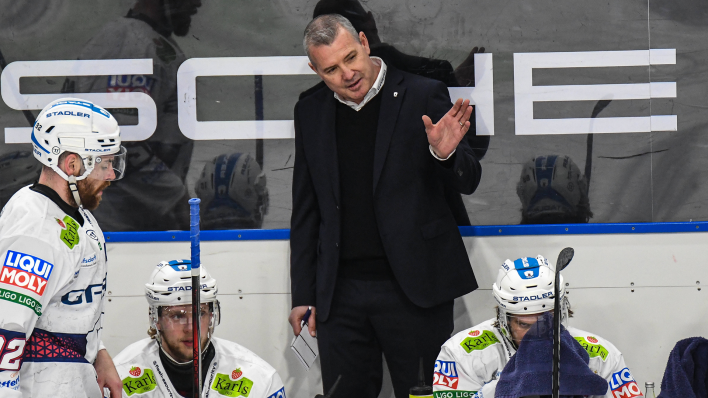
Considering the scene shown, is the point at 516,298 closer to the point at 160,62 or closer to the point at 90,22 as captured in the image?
the point at 160,62

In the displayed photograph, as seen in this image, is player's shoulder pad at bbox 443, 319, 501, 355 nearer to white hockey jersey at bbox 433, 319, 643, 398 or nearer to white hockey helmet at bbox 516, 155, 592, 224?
white hockey jersey at bbox 433, 319, 643, 398

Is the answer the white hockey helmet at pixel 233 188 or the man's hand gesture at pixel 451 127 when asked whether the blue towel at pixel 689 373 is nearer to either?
the man's hand gesture at pixel 451 127

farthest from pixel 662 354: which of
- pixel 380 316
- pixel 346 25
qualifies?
pixel 346 25

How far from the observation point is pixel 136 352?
131 inches

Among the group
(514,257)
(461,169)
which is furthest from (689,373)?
(514,257)

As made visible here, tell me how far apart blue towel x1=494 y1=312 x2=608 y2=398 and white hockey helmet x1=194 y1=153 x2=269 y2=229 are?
1.74 meters

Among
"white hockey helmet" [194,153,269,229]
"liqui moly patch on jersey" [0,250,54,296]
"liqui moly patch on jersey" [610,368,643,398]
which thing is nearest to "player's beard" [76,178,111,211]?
"liqui moly patch on jersey" [0,250,54,296]

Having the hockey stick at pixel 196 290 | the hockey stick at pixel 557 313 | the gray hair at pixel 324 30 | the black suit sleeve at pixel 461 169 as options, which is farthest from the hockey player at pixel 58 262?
the hockey stick at pixel 557 313

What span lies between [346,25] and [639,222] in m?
1.57

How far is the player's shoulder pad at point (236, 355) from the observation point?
3309 mm

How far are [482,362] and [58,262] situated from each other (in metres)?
1.60

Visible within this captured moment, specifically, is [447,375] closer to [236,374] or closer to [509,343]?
[509,343]

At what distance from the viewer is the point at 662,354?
376 cm

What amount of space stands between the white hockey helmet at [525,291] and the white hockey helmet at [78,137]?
145cm
